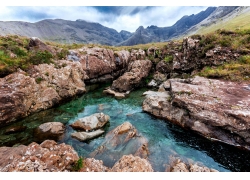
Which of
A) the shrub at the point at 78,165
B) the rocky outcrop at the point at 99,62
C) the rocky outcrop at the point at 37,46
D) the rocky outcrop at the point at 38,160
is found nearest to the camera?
the rocky outcrop at the point at 38,160

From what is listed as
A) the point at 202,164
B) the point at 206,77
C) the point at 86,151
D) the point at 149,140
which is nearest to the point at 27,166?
the point at 86,151

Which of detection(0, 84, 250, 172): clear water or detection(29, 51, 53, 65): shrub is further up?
detection(29, 51, 53, 65): shrub

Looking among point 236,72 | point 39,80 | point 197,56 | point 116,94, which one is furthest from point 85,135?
point 197,56

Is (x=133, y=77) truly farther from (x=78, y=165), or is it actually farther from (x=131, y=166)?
(x=78, y=165)

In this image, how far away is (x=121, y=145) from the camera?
12.5 m

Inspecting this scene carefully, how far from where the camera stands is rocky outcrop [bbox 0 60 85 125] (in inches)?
662

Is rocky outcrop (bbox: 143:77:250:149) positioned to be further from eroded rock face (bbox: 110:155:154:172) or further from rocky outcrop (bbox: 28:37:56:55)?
rocky outcrop (bbox: 28:37:56:55)

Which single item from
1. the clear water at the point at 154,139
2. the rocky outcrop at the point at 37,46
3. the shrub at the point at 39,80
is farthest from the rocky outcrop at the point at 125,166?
the rocky outcrop at the point at 37,46

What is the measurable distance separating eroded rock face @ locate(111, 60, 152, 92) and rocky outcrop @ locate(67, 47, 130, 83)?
5574 mm

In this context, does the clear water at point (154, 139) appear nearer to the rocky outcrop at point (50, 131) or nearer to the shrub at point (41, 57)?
the rocky outcrop at point (50, 131)

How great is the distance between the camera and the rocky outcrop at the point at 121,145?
11430mm

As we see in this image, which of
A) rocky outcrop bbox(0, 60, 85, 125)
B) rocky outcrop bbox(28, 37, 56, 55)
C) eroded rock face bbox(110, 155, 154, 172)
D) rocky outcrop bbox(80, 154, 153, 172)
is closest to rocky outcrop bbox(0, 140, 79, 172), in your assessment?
rocky outcrop bbox(80, 154, 153, 172)

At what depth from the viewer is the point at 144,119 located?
1780 cm

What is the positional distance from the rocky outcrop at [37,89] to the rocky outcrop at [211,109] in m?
14.2
